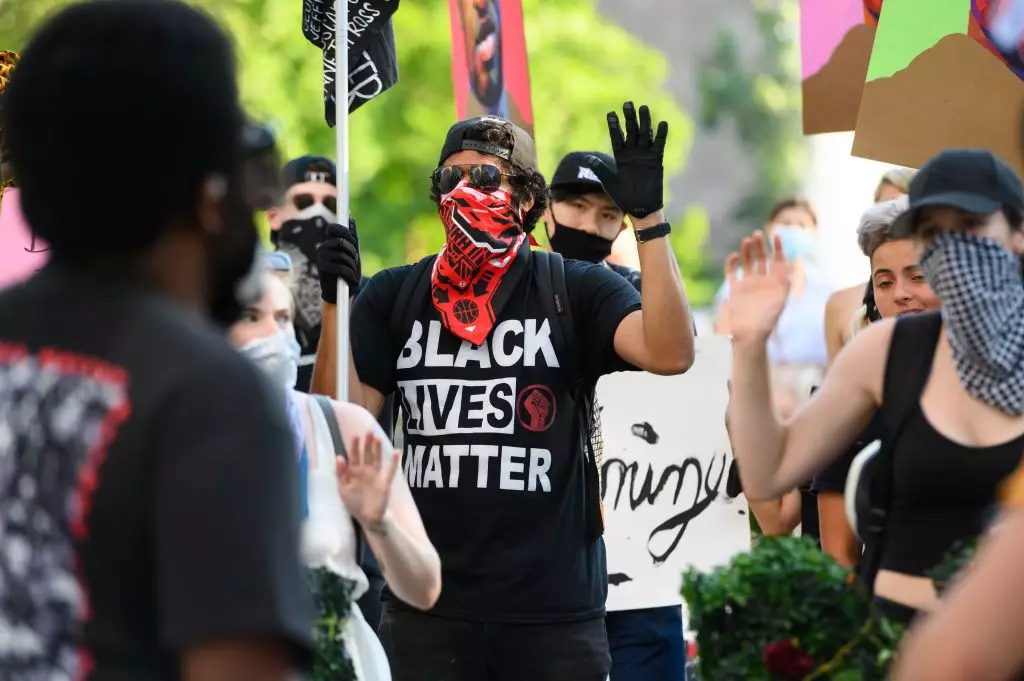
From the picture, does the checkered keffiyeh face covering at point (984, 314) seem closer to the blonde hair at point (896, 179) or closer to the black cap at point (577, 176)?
the black cap at point (577, 176)

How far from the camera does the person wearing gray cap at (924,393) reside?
3459 millimetres

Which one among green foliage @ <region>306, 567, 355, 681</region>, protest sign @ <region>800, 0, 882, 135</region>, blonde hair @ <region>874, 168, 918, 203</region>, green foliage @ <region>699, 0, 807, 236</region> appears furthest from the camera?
green foliage @ <region>699, 0, 807, 236</region>

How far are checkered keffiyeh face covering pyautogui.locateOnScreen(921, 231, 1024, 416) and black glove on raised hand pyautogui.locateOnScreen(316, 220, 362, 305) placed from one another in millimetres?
2008

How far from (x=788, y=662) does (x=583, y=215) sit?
3.01 metres

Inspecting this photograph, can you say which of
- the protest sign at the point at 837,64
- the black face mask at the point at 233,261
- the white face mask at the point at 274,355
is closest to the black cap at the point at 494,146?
the white face mask at the point at 274,355

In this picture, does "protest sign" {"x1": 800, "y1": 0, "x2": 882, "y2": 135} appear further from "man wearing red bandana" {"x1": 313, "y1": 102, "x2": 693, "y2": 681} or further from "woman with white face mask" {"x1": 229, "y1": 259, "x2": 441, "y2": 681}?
"woman with white face mask" {"x1": 229, "y1": 259, "x2": 441, "y2": 681}

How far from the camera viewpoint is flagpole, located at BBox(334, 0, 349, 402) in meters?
Answer: 4.74

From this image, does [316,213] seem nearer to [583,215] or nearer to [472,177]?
[583,215]

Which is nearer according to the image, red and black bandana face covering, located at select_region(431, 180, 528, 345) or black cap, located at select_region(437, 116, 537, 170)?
red and black bandana face covering, located at select_region(431, 180, 528, 345)

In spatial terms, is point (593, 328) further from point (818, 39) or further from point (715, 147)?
point (715, 147)

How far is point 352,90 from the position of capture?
6320mm

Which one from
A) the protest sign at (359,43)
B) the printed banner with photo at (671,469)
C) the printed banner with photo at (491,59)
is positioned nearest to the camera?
the protest sign at (359,43)

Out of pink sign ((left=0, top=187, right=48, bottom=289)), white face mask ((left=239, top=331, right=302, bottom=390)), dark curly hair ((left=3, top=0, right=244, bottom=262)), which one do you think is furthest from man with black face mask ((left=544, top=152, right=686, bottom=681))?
dark curly hair ((left=3, top=0, right=244, bottom=262))

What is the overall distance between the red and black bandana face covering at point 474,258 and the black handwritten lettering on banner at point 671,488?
1603mm
